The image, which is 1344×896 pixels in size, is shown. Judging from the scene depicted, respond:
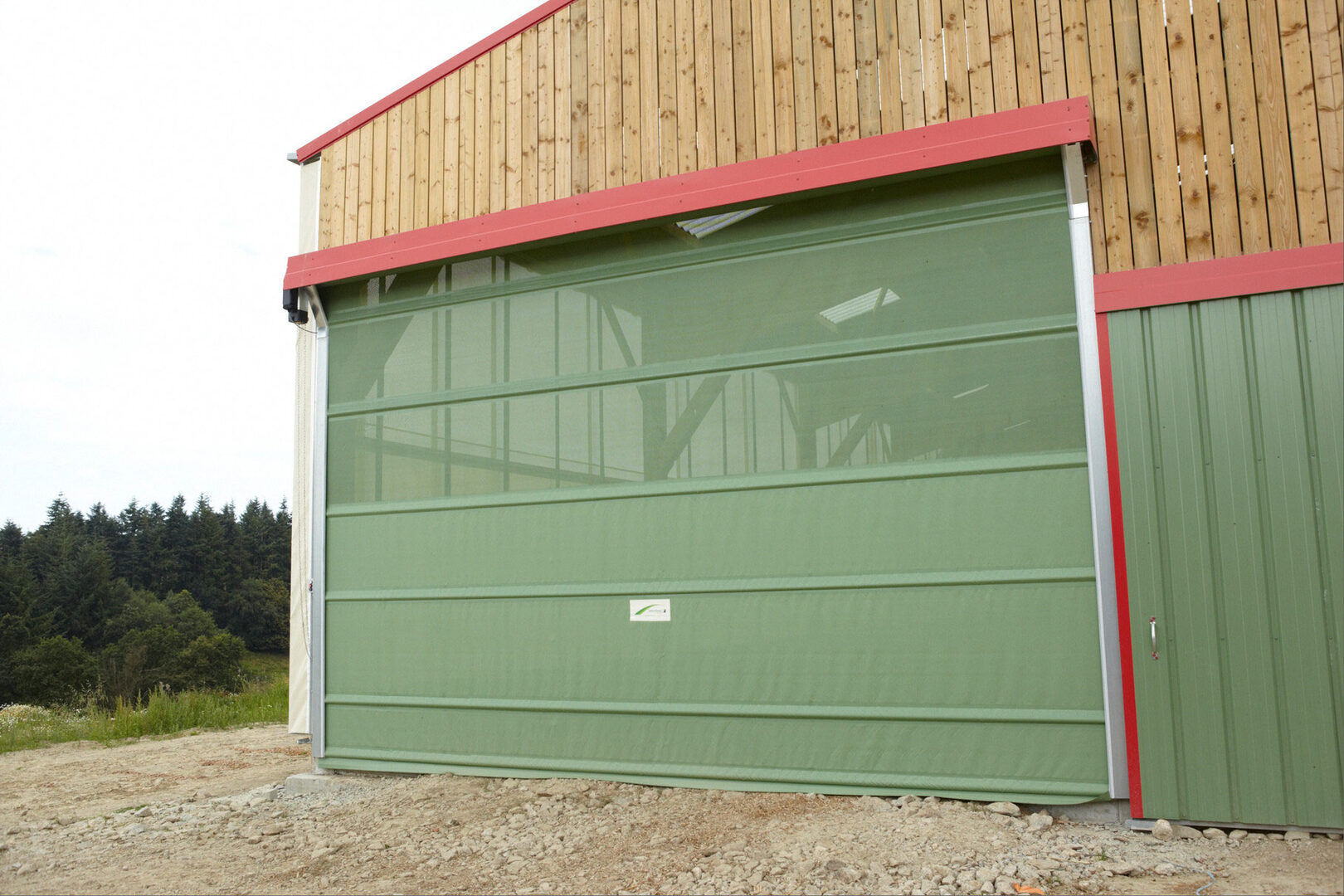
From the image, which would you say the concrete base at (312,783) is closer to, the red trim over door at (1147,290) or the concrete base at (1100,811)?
the concrete base at (1100,811)

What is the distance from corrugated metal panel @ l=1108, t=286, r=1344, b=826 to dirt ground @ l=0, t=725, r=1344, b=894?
0.31 meters

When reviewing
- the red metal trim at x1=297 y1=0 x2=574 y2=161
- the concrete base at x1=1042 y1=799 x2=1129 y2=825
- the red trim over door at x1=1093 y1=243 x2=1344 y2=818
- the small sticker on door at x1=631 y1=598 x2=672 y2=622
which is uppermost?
the red metal trim at x1=297 y1=0 x2=574 y2=161

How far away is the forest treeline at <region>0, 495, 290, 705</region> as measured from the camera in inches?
1729

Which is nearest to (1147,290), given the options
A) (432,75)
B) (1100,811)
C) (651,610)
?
(1100,811)

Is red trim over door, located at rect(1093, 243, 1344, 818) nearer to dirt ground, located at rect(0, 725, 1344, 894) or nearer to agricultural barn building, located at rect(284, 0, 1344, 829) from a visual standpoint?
agricultural barn building, located at rect(284, 0, 1344, 829)

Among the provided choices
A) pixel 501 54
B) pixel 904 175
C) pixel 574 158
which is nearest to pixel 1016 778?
pixel 904 175

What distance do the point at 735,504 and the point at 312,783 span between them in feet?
12.0

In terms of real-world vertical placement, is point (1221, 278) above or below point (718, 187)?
below

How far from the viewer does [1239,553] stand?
14.8 ft

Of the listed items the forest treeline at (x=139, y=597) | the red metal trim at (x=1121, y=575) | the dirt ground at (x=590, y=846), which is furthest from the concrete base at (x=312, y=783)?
the forest treeline at (x=139, y=597)

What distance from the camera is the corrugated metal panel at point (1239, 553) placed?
4.36 m

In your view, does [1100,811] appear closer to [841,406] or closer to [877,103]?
[841,406]

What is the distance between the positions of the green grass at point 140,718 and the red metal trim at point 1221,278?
33.0 feet

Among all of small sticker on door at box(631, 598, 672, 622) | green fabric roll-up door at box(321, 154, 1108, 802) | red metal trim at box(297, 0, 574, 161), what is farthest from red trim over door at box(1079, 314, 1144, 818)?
red metal trim at box(297, 0, 574, 161)
